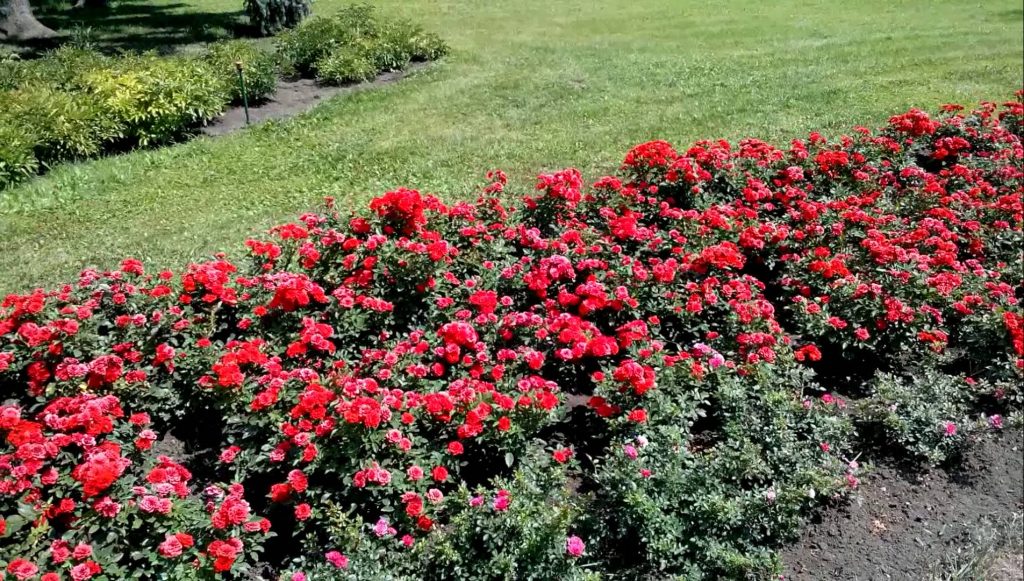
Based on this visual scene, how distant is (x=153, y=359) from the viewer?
11.7 ft

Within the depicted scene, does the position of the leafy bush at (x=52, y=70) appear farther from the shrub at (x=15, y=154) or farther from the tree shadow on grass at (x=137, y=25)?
the tree shadow on grass at (x=137, y=25)

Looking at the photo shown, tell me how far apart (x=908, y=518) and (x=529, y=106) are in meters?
6.52

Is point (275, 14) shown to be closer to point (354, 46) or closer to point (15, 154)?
point (354, 46)

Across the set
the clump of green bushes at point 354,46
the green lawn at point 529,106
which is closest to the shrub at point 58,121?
the green lawn at point 529,106

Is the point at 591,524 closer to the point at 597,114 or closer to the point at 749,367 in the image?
the point at 749,367

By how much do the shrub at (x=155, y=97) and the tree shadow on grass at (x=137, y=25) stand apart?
295 centimetres


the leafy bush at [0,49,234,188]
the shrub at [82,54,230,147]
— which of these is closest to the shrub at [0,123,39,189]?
the leafy bush at [0,49,234,188]

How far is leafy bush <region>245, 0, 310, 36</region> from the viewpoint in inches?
420

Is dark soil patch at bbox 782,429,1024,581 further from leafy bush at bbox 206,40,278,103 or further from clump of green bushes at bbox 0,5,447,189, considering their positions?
leafy bush at bbox 206,40,278,103

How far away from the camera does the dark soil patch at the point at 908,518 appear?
123 inches

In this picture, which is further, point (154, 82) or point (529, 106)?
point (529, 106)

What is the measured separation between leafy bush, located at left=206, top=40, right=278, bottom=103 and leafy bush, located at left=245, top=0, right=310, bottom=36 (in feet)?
6.40

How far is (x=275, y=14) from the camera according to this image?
10.8m

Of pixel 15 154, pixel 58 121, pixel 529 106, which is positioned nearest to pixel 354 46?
pixel 529 106
